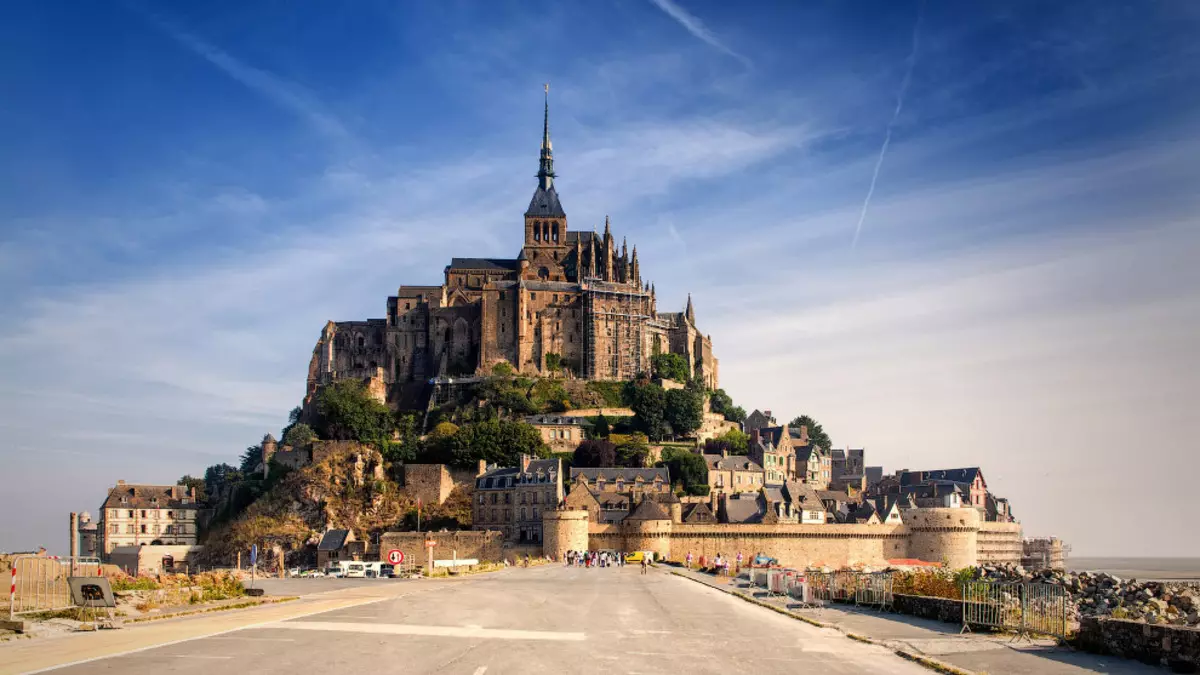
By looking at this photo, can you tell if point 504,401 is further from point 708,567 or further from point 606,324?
point 708,567

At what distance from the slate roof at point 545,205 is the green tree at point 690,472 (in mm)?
47615

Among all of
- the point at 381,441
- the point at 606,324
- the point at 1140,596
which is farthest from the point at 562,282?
the point at 1140,596

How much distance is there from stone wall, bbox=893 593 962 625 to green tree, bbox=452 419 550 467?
64.9 meters

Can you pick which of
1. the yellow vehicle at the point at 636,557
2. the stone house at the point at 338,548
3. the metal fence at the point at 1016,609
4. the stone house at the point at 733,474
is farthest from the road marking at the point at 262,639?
the stone house at the point at 733,474

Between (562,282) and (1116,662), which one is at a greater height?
(562,282)

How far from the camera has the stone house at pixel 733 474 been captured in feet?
320

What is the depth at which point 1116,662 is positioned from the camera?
2036cm

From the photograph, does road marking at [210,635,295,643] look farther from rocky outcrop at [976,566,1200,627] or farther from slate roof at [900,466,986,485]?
slate roof at [900,466,986,485]

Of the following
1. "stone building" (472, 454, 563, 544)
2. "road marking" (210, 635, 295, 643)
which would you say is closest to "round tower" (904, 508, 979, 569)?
"stone building" (472, 454, 563, 544)

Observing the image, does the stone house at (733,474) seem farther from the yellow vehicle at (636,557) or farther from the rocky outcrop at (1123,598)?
the rocky outcrop at (1123,598)

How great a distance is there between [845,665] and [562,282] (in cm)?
10621

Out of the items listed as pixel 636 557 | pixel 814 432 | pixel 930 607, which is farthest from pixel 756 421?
pixel 930 607

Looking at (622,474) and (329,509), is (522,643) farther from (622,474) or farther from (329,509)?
(329,509)

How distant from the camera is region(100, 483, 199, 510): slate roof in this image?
97.6 metres
